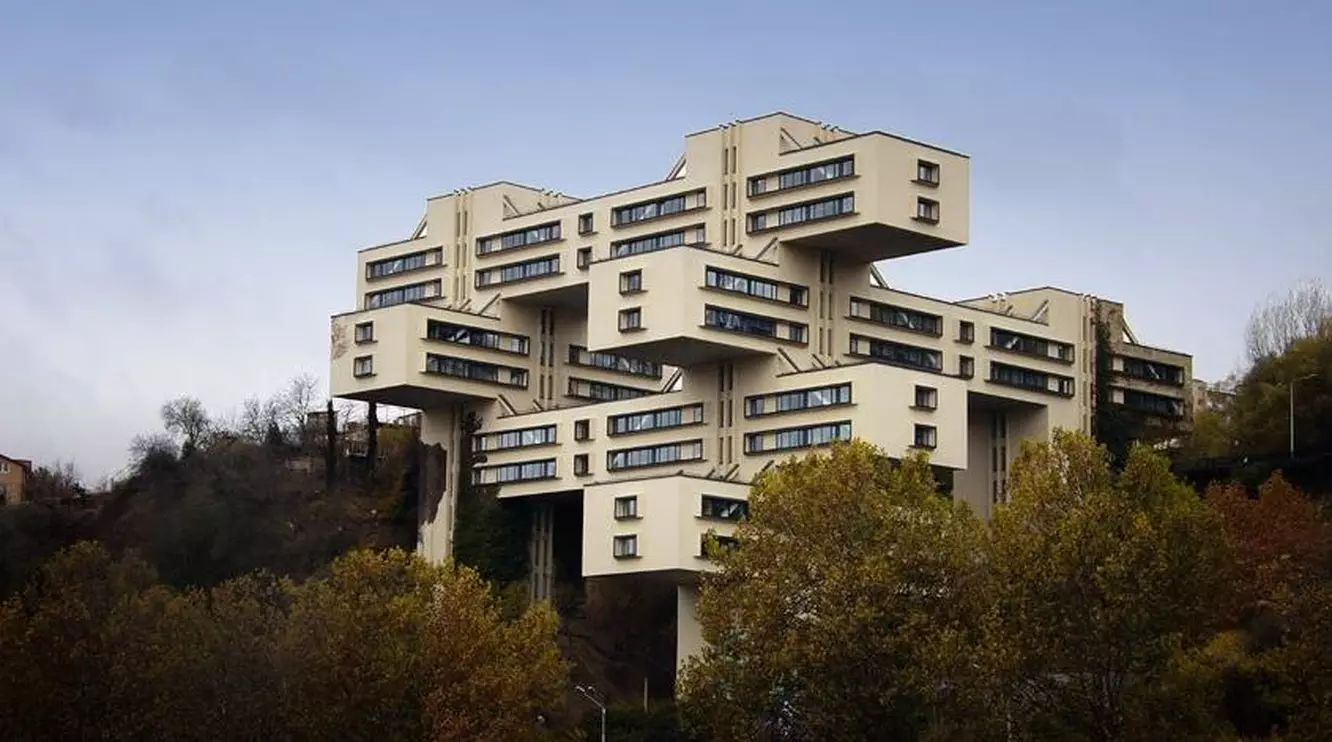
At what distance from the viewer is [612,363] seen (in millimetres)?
150375

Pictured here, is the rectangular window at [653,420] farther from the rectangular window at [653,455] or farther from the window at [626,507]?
the window at [626,507]

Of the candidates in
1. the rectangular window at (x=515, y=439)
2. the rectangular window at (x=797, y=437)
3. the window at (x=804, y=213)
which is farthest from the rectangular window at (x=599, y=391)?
the window at (x=804, y=213)

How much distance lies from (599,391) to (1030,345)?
27.0 m

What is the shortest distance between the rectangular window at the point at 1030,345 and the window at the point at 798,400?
16.7m

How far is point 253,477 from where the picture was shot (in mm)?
149625

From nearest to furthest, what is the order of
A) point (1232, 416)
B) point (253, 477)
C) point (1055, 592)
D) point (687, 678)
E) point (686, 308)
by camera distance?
1. point (1055, 592)
2. point (687, 678)
3. point (686, 308)
4. point (1232, 416)
5. point (253, 477)

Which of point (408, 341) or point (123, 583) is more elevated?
point (408, 341)

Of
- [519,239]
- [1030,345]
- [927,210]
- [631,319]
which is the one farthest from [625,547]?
[1030,345]

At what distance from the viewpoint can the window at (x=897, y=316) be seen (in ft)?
438

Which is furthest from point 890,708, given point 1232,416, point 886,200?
point 1232,416

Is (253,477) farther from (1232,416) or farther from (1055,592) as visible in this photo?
(1055,592)

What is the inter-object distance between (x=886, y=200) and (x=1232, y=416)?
88.3ft

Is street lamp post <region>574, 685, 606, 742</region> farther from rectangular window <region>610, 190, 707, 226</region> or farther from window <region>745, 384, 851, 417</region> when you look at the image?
rectangular window <region>610, 190, 707, 226</region>

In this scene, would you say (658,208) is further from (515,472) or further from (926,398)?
(926,398)
